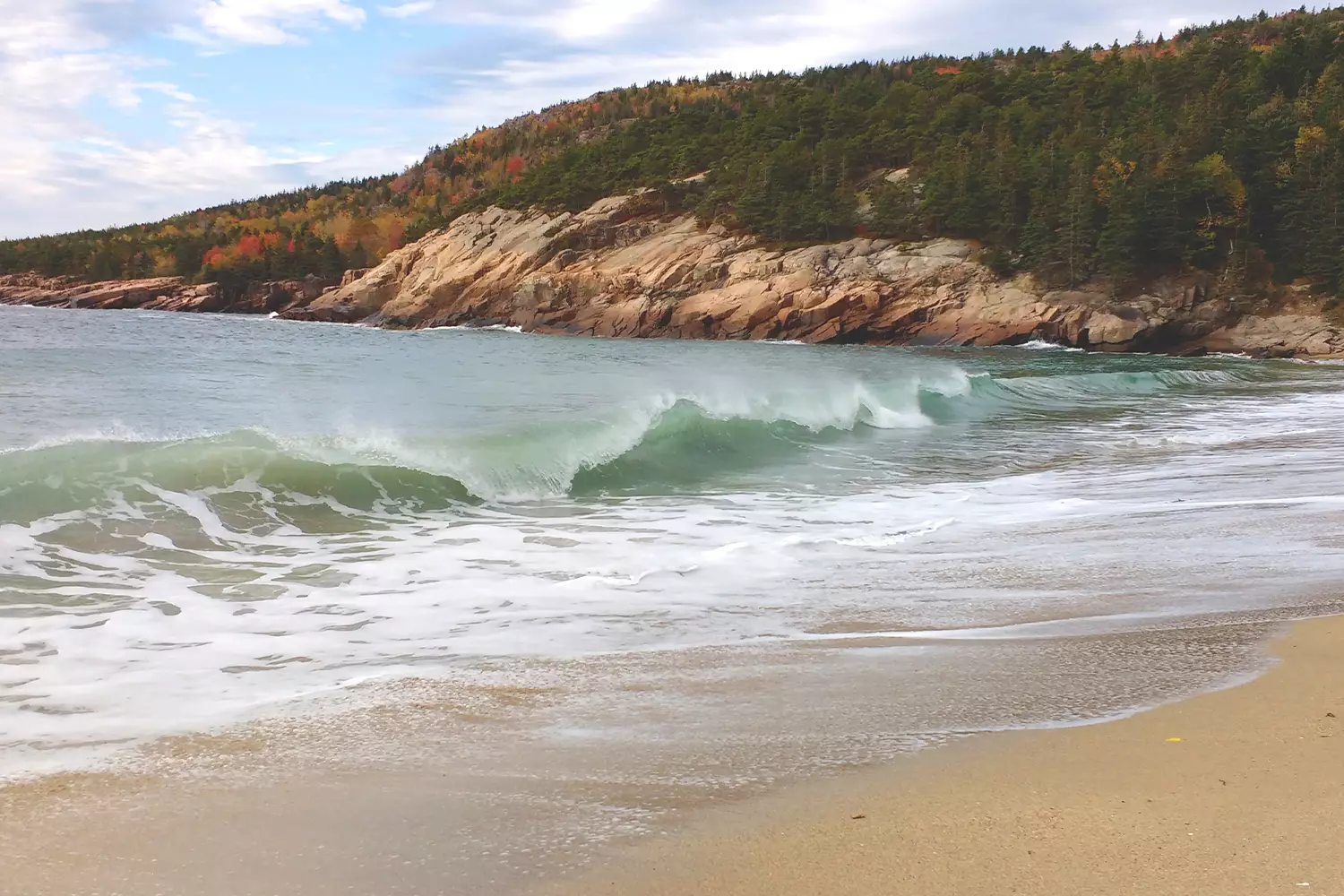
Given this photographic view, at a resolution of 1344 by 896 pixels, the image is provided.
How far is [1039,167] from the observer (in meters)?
59.6

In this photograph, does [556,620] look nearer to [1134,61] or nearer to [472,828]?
[472,828]

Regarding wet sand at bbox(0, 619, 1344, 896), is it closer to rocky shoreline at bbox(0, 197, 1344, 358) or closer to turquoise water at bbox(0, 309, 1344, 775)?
turquoise water at bbox(0, 309, 1344, 775)

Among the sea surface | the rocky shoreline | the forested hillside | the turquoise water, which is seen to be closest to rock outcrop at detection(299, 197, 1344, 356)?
the rocky shoreline

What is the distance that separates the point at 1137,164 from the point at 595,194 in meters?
40.9

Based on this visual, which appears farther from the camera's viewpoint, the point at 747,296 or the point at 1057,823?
the point at 747,296

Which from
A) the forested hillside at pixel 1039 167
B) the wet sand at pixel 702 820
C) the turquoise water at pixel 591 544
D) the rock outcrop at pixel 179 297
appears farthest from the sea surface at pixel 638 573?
the rock outcrop at pixel 179 297

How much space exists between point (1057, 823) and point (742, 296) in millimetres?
59400

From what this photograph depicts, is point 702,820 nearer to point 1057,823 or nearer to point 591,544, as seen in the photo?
point 1057,823

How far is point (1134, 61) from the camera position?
78.8 metres

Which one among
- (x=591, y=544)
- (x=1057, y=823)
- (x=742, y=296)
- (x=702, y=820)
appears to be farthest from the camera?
(x=742, y=296)

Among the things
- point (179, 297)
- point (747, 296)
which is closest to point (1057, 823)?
point (747, 296)

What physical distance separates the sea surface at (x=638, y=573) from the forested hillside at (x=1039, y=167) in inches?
1690

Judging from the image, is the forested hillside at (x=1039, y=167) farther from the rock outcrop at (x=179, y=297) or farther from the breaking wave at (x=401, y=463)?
the breaking wave at (x=401, y=463)

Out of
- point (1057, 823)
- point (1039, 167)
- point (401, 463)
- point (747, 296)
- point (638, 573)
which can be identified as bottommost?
point (638, 573)
